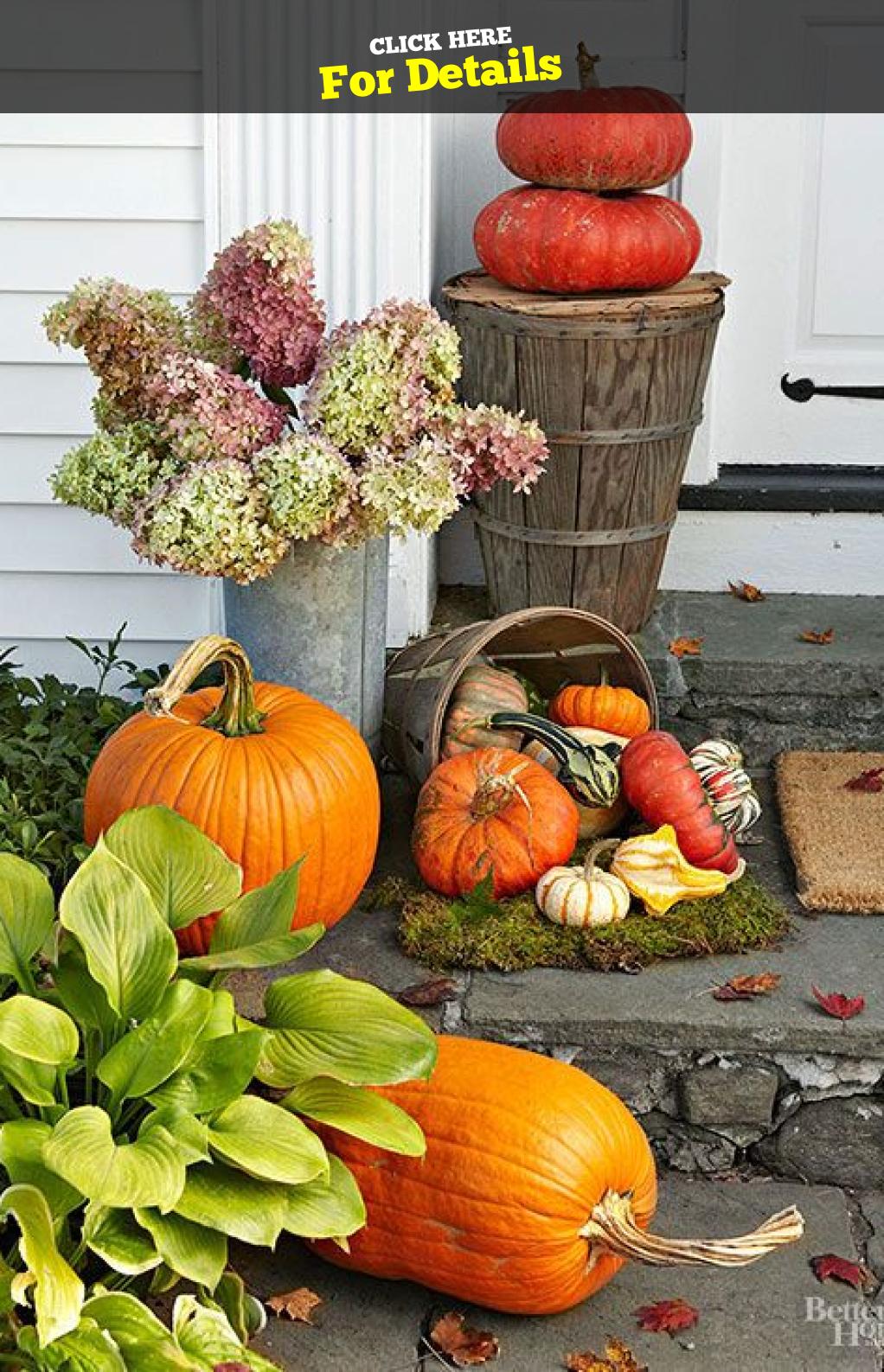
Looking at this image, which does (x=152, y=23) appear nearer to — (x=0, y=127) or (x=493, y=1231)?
(x=0, y=127)

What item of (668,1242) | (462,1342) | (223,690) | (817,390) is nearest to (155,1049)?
(462,1342)

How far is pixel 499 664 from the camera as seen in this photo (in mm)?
3666

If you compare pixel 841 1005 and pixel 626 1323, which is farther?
pixel 841 1005

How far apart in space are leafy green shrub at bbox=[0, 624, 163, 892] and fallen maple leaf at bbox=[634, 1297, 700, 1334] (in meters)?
1.07

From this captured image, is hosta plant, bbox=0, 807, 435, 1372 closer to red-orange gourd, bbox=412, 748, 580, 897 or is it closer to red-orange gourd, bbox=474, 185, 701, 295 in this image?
red-orange gourd, bbox=412, 748, 580, 897

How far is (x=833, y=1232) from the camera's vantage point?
2658 millimetres

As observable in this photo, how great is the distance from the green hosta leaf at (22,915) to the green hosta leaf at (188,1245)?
0.38 metres

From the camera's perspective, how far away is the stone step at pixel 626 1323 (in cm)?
239

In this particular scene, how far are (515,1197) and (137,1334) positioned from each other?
507 mm

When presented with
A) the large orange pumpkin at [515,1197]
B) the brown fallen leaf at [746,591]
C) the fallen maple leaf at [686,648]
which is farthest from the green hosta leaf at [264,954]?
the brown fallen leaf at [746,591]

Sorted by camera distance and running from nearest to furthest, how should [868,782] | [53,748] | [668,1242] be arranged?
[668,1242] → [53,748] → [868,782]

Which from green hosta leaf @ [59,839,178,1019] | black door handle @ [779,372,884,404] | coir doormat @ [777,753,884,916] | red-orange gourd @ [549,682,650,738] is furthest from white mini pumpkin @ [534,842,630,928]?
black door handle @ [779,372,884,404]

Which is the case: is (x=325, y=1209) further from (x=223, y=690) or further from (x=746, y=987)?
(x=223, y=690)

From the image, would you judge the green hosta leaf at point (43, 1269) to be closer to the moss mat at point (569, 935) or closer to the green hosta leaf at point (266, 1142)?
the green hosta leaf at point (266, 1142)
